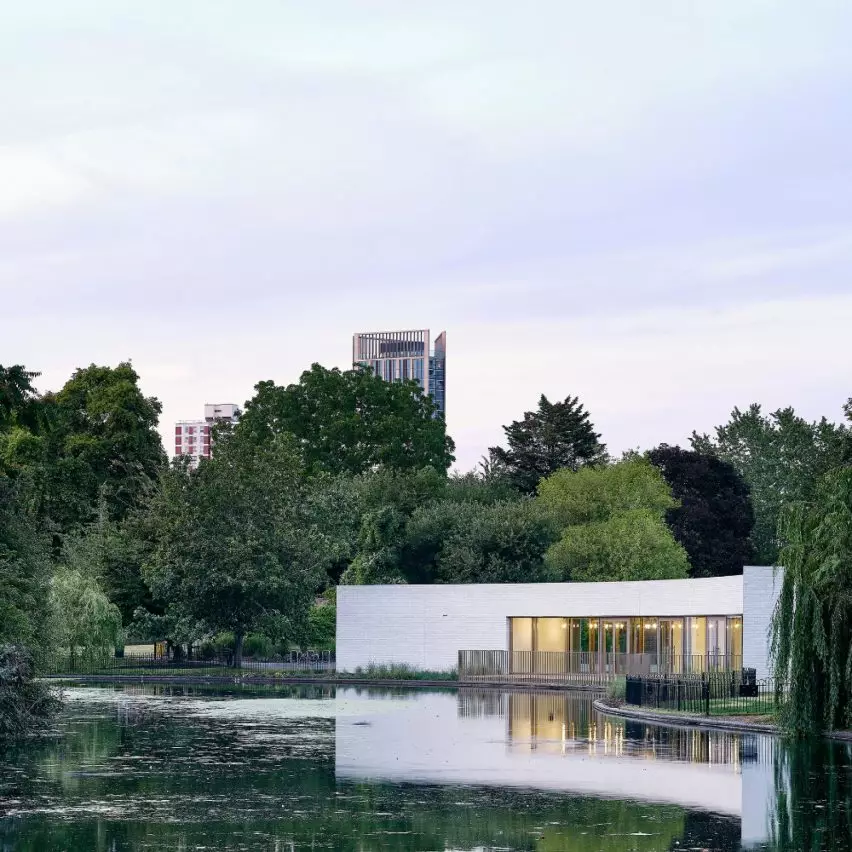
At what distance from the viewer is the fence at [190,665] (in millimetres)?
68613

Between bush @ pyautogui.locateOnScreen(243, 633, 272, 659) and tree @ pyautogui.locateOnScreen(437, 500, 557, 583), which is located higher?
tree @ pyautogui.locateOnScreen(437, 500, 557, 583)

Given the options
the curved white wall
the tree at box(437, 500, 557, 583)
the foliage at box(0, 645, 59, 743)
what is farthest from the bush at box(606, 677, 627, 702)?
the tree at box(437, 500, 557, 583)

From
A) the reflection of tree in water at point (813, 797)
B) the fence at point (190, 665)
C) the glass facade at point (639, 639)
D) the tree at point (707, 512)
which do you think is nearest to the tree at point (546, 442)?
the tree at point (707, 512)

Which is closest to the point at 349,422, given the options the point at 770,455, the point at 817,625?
the point at 770,455

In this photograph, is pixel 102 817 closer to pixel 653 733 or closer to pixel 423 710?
pixel 653 733

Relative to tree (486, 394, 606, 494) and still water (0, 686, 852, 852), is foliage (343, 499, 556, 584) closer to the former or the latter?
tree (486, 394, 606, 494)

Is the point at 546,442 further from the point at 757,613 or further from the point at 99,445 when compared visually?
the point at 757,613

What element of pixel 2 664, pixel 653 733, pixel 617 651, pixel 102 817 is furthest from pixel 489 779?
pixel 617 651

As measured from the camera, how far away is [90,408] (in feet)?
334

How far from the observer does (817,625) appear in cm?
3347

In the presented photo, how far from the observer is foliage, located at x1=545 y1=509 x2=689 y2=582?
8162 cm

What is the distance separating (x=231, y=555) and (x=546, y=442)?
41173 millimetres

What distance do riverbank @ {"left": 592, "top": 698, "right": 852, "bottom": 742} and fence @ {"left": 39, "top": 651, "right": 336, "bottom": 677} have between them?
27.6 m

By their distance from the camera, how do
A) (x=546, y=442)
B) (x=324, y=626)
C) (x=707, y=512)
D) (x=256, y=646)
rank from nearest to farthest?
(x=256, y=646) → (x=324, y=626) → (x=707, y=512) → (x=546, y=442)
